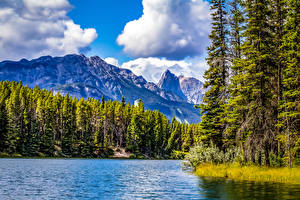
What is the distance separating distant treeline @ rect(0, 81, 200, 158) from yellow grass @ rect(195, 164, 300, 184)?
164 ft

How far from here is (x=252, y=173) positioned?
27.4 m

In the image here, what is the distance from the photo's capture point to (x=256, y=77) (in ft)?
95.8

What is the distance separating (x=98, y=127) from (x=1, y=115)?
36811 mm

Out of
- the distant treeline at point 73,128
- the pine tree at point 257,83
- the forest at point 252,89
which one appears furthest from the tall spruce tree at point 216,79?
the distant treeline at point 73,128

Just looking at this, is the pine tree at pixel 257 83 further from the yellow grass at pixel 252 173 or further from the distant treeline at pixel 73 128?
the distant treeline at pixel 73 128

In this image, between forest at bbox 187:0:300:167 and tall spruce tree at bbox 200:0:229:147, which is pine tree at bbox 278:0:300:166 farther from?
tall spruce tree at bbox 200:0:229:147

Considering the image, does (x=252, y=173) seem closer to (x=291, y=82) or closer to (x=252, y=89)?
(x=252, y=89)

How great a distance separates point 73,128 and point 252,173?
86.6 m

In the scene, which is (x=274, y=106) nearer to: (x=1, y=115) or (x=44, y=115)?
(x=1, y=115)

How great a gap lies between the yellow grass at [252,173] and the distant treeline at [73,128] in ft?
164

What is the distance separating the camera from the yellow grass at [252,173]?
2445 centimetres

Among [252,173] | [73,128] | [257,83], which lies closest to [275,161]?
[252,173]

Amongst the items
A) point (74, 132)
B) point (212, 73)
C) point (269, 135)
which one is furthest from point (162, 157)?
point (269, 135)

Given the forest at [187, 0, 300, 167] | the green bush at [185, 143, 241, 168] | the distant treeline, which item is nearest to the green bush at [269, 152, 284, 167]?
the forest at [187, 0, 300, 167]
